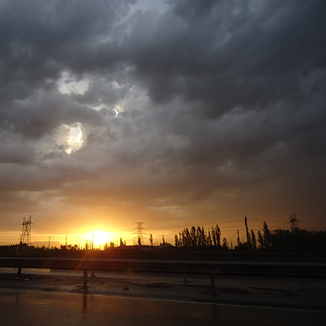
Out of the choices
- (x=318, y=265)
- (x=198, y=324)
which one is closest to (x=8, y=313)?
(x=198, y=324)

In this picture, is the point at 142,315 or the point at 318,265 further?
the point at 318,265

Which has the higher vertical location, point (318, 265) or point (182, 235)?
point (182, 235)

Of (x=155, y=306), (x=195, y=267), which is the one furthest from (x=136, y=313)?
(x=195, y=267)

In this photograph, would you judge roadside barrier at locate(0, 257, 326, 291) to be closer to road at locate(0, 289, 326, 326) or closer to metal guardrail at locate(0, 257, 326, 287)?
metal guardrail at locate(0, 257, 326, 287)

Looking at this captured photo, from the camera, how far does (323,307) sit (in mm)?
7168

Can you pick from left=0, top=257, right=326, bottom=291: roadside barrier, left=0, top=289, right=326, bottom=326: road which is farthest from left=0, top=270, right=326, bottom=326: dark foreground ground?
left=0, top=257, right=326, bottom=291: roadside barrier

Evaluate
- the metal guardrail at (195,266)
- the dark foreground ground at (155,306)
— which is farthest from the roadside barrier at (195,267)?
the dark foreground ground at (155,306)

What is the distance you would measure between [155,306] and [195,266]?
105 inches

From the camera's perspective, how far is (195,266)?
32.1ft

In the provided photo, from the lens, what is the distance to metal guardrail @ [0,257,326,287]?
877cm

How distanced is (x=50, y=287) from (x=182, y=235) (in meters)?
134

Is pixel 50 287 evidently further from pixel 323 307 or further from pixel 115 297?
pixel 323 307

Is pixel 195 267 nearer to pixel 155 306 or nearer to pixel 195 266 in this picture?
pixel 195 266

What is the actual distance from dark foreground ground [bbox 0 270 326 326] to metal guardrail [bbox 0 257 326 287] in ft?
2.09
